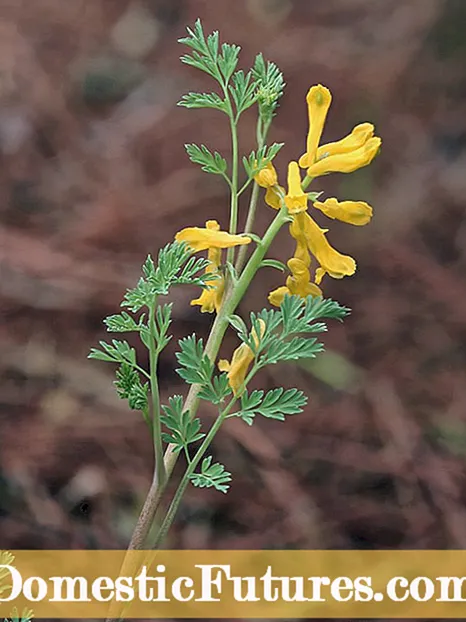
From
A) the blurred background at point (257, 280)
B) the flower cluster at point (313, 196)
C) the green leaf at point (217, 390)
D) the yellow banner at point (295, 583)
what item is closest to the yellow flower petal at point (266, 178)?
the flower cluster at point (313, 196)

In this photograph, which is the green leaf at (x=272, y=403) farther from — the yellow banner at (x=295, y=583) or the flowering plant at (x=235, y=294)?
the yellow banner at (x=295, y=583)

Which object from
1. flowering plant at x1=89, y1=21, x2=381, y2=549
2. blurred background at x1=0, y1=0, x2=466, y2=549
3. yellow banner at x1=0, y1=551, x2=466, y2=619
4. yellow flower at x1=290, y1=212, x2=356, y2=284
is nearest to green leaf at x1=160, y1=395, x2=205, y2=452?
flowering plant at x1=89, y1=21, x2=381, y2=549

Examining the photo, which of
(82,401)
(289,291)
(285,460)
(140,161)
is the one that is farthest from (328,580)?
(140,161)

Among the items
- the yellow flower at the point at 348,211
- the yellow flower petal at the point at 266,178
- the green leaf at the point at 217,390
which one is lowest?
the green leaf at the point at 217,390

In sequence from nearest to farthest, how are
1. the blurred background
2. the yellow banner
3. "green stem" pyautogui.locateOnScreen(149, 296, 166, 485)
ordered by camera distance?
"green stem" pyautogui.locateOnScreen(149, 296, 166, 485) < the yellow banner < the blurred background

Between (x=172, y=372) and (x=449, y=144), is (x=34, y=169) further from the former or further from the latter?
(x=449, y=144)

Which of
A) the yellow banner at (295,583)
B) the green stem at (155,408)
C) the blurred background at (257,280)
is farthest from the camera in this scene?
the blurred background at (257,280)

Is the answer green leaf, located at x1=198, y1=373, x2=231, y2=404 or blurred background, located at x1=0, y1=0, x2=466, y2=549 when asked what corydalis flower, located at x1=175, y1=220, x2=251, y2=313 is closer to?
green leaf, located at x1=198, y1=373, x2=231, y2=404
